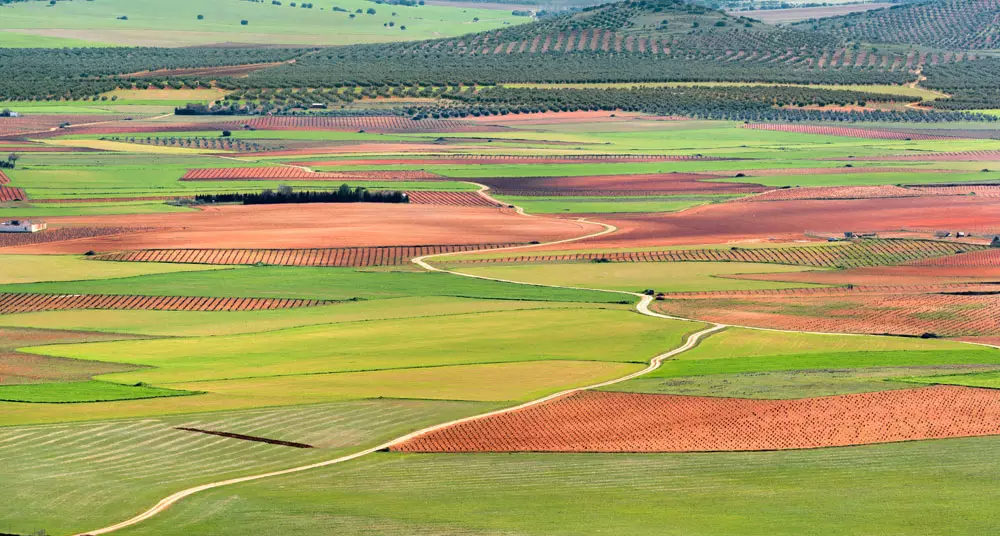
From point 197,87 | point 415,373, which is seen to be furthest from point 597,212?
point 197,87

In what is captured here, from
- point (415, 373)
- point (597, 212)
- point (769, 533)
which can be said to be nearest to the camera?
point (769, 533)

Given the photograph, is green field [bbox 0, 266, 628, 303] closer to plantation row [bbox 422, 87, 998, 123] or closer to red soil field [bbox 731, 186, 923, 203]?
red soil field [bbox 731, 186, 923, 203]

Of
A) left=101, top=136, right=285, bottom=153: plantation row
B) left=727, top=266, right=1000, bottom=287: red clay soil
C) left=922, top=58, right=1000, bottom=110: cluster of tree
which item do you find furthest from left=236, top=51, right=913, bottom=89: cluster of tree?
left=727, top=266, right=1000, bottom=287: red clay soil

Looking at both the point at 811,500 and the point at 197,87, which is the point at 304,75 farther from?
the point at 811,500

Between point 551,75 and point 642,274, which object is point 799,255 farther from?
point 551,75

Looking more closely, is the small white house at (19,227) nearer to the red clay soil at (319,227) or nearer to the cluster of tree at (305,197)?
the red clay soil at (319,227)

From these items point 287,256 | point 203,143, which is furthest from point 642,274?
point 203,143

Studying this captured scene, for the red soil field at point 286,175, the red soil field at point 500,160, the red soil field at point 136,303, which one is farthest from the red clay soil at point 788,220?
the red soil field at point 500,160
